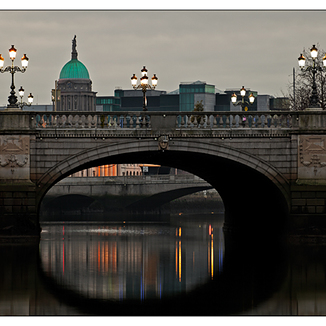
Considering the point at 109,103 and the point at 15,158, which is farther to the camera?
the point at 109,103

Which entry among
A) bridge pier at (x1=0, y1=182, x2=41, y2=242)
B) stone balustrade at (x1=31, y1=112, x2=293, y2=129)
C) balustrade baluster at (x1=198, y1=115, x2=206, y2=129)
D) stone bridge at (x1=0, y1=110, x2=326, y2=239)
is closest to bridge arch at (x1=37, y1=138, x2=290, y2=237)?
stone bridge at (x1=0, y1=110, x2=326, y2=239)

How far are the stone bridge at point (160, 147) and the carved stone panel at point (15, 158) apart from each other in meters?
0.04

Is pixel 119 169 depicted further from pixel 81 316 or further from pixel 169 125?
pixel 81 316

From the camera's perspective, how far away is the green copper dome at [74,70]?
7456 inches

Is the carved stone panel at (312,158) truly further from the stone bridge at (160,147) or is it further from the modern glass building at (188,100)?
the modern glass building at (188,100)

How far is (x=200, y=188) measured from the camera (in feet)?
245

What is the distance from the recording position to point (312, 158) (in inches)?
1375

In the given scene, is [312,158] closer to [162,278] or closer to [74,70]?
[162,278]

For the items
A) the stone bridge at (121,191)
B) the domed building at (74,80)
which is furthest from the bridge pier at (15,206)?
the domed building at (74,80)

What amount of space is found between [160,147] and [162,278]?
11800mm

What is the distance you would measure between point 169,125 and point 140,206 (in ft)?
156

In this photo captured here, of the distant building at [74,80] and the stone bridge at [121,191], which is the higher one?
the distant building at [74,80]

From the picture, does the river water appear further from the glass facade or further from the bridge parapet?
the glass facade

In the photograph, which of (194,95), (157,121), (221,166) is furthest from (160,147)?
(194,95)
